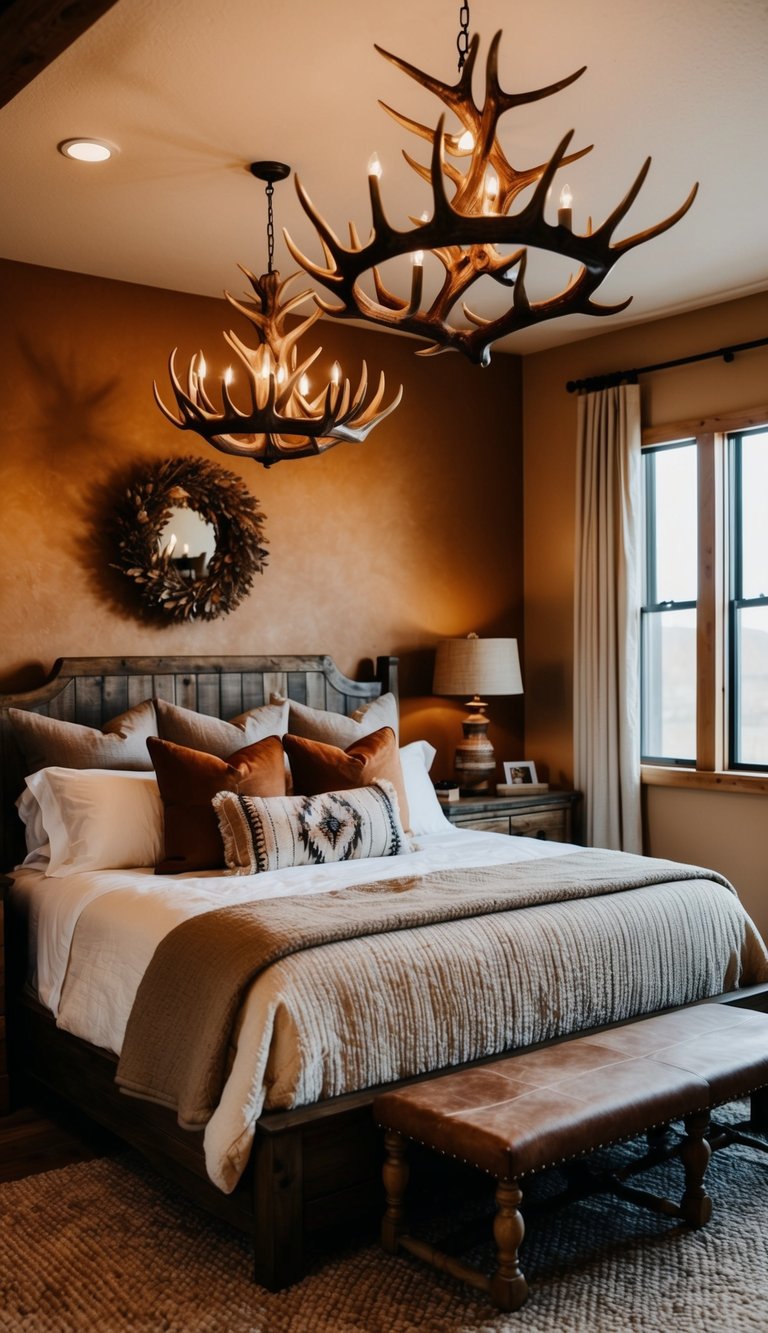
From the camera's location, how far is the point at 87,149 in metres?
3.46

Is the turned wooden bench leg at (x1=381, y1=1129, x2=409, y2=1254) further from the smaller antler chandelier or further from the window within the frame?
the window

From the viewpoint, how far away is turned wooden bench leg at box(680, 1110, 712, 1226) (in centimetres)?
275

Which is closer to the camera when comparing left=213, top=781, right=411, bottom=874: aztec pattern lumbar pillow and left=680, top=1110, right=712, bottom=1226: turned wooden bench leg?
left=680, top=1110, right=712, bottom=1226: turned wooden bench leg

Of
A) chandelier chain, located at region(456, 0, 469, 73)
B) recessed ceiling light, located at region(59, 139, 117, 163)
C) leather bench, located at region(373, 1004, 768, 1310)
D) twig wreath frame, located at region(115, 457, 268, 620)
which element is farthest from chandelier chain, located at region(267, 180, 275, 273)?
leather bench, located at region(373, 1004, 768, 1310)

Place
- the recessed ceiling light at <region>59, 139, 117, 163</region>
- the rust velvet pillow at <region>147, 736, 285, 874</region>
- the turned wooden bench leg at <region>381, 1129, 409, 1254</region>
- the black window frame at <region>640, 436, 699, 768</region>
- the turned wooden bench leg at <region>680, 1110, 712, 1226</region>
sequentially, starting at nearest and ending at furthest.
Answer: the turned wooden bench leg at <region>381, 1129, 409, 1254</region> → the turned wooden bench leg at <region>680, 1110, 712, 1226</region> → the recessed ceiling light at <region>59, 139, 117, 163</region> → the rust velvet pillow at <region>147, 736, 285, 874</region> → the black window frame at <region>640, 436, 699, 768</region>

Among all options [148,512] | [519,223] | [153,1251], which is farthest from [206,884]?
[519,223]

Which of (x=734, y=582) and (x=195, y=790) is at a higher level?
(x=734, y=582)

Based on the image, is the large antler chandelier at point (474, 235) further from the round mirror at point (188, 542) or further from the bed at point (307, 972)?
the round mirror at point (188, 542)

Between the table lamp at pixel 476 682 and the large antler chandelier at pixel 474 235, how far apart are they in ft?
8.71

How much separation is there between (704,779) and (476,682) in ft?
3.49

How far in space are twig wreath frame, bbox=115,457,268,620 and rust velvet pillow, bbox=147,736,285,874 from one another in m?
0.88

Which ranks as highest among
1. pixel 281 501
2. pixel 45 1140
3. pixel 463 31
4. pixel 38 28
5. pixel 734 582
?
pixel 463 31

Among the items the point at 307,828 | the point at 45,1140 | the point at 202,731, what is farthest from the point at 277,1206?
the point at 202,731

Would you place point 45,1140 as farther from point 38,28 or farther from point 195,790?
point 38,28
